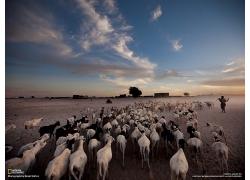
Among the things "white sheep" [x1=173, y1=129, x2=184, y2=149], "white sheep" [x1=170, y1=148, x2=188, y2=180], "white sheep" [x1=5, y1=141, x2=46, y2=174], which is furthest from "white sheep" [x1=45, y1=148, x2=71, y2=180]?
"white sheep" [x1=173, y1=129, x2=184, y2=149]

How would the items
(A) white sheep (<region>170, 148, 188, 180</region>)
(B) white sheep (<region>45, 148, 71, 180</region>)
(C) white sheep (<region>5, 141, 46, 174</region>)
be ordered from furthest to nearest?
(C) white sheep (<region>5, 141, 46, 174</region>), (A) white sheep (<region>170, 148, 188, 180</region>), (B) white sheep (<region>45, 148, 71, 180</region>)

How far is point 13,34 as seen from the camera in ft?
23.0

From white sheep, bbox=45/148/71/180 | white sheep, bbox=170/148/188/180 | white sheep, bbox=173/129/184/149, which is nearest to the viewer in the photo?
white sheep, bbox=45/148/71/180

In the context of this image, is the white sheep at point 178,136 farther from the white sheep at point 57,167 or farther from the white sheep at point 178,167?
the white sheep at point 57,167

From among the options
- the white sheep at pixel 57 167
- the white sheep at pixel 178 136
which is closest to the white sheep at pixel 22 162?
the white sheep at pixel 57 167

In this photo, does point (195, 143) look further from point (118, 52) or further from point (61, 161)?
point (118, 52)

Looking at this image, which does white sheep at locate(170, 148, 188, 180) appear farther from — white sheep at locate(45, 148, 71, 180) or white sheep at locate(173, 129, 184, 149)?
white sheep at locate(45, 148, 71, 180)

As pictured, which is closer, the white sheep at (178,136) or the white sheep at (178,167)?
the white sheep at (178,167)

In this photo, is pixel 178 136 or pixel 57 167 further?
pixel 178 136

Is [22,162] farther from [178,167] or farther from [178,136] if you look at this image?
[178,136]

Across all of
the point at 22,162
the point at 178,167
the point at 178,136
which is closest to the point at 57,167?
the point at 22,162

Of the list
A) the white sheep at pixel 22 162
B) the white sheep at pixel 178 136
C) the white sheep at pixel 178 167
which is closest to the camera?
the white sheep at pixel 178 167
